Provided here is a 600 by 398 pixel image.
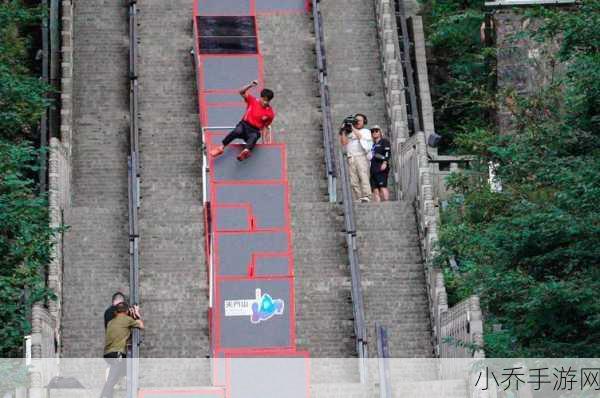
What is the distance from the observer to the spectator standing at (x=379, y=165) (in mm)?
39594

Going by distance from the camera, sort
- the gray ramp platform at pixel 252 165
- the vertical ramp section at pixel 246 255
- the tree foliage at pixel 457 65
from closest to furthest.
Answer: the vertical ramp section at pixel 246 255
the gray ramp platform at pixel 252 165
the tree foliage at pixel 457 65

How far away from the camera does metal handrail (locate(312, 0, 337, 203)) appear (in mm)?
39531

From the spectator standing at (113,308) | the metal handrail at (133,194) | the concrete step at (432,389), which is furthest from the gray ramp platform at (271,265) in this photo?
the concrete step at (432,389)

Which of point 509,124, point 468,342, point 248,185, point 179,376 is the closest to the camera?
point 468,342

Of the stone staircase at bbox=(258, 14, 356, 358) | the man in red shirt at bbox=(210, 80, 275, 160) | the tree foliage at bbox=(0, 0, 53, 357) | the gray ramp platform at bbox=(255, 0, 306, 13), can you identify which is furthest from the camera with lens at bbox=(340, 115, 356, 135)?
the tree foliage at bbox=(0, 0, 53, 357)

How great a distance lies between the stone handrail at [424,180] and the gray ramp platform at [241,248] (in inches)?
95.0

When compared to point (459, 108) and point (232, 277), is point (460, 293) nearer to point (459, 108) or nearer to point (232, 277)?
point (232, 277)

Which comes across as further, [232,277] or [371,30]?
[371,30]

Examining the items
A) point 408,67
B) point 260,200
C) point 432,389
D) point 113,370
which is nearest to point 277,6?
point 408,67

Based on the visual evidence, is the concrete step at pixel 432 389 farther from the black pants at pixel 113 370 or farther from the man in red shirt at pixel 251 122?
the man in red shirt at pixel 251 122

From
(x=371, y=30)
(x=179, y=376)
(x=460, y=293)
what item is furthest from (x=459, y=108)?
(x=179, y=376)

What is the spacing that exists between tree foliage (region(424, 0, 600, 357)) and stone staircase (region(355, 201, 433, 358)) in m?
3.09

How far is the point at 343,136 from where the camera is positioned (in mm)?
40375

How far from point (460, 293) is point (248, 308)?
3.49 metres
